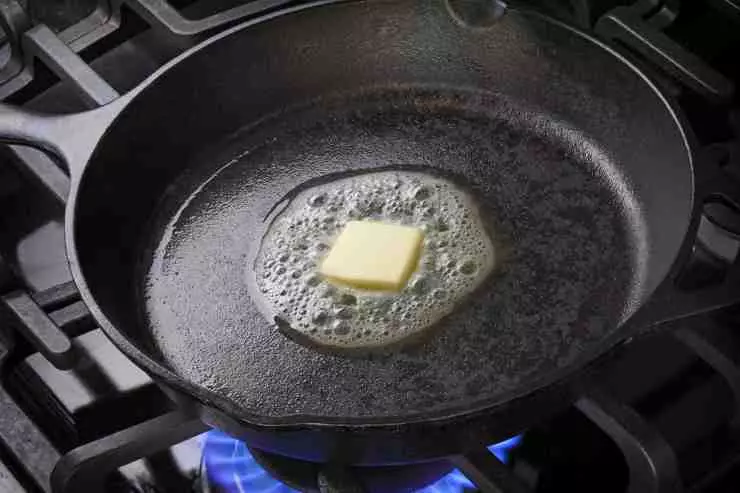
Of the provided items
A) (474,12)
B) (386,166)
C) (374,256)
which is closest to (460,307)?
(374,256)

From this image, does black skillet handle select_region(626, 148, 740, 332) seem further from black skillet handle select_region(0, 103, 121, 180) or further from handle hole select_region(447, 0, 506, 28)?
black skillet handle select_region(0, 103, 121, 180)

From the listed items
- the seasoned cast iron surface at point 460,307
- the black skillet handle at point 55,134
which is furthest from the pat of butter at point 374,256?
the black skillet handle at point 55,134

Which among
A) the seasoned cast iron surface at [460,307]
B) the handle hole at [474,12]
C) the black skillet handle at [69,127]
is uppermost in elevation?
the handle hole at [474,12]

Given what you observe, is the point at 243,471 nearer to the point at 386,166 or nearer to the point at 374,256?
the point at 374,256

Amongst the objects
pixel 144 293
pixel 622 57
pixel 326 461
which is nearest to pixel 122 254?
pixel 144 293

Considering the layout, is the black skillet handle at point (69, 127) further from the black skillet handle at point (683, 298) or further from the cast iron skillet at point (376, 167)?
the black skillet handle at point (683, 298)

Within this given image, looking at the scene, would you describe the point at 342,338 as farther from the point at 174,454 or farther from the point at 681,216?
the point at 681,216

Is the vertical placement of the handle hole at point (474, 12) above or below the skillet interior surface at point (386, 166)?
above

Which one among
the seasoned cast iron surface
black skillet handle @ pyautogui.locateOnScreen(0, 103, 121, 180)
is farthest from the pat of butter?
black skillet handle @ pyautogui.locateOnScreen(0, 103, 121, 180)
